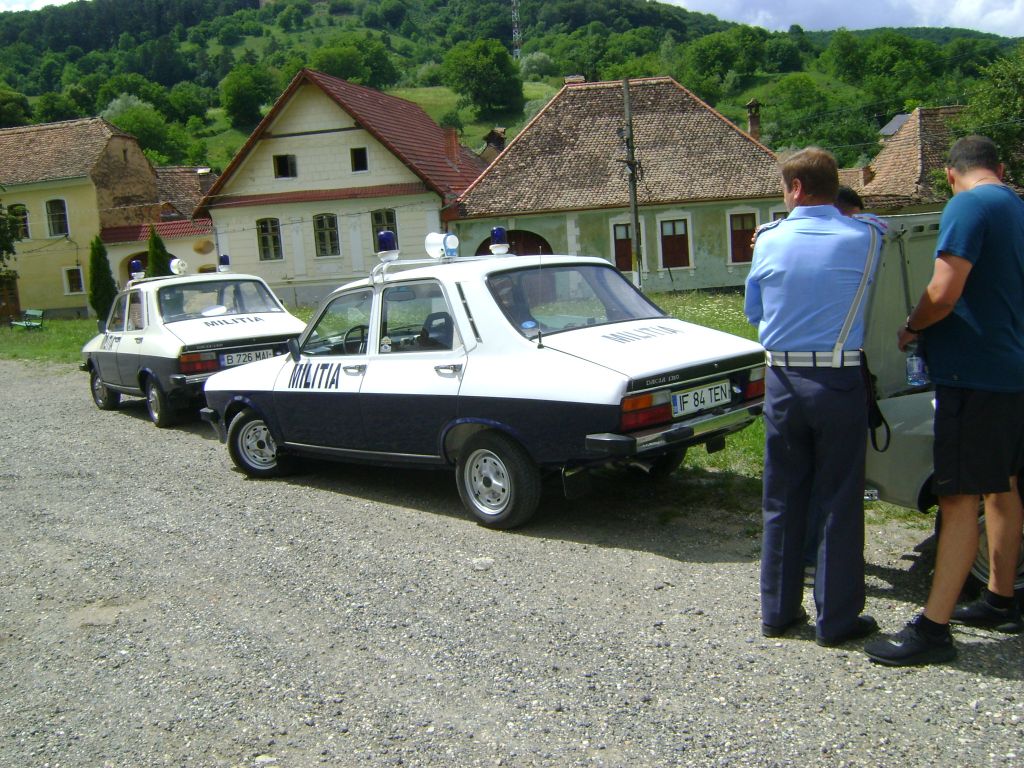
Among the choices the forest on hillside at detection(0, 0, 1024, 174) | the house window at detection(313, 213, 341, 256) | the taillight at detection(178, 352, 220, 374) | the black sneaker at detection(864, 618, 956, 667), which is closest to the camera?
the black sneaker at detection(864, 618, 956, 667)

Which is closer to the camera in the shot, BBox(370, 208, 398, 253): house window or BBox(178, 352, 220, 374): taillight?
BBox(178, 352, 220, 374): taillight

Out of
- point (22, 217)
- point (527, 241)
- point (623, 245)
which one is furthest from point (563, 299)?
point (22, 217)

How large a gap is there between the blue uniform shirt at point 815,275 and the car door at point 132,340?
946 cm

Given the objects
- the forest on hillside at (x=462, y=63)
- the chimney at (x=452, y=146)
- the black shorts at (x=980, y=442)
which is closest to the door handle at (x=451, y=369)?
the black shorts at (x=980, y=442)

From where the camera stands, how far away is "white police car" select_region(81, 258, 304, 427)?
1086cm

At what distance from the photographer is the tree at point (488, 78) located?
11962 cm

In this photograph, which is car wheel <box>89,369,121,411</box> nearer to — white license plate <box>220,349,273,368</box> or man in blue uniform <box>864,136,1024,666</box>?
white license plate <box>220,349,273,368</box>

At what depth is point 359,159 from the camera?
38656 mm

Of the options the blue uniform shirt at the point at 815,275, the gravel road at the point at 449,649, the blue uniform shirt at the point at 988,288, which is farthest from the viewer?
the blue uniform shirt at the point at 815,275

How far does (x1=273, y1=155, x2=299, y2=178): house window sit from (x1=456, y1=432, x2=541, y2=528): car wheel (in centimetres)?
3507

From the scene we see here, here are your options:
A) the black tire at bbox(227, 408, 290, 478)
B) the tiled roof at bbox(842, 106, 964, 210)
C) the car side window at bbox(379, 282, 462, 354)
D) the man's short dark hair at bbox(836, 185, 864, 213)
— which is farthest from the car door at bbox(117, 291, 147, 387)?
the tiled roof at bbox(842, 106, 964, 210)

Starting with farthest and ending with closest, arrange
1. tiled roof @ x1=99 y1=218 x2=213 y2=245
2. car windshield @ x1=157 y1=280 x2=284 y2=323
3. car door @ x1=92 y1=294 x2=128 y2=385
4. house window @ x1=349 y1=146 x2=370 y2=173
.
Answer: tiled roof @ x1=99 y1=218 x2=213 y2=245 < house window @ x1=349 y1=146 x2=370 y2=173 < car door @ x1=92 y1=294 x2=128 y2=385 < car windshield @ x1=157 y1=280 x2=284 y2=323

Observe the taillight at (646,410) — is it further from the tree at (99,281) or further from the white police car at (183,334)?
the tree at (99,281)

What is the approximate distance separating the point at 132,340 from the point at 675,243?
29.7m
